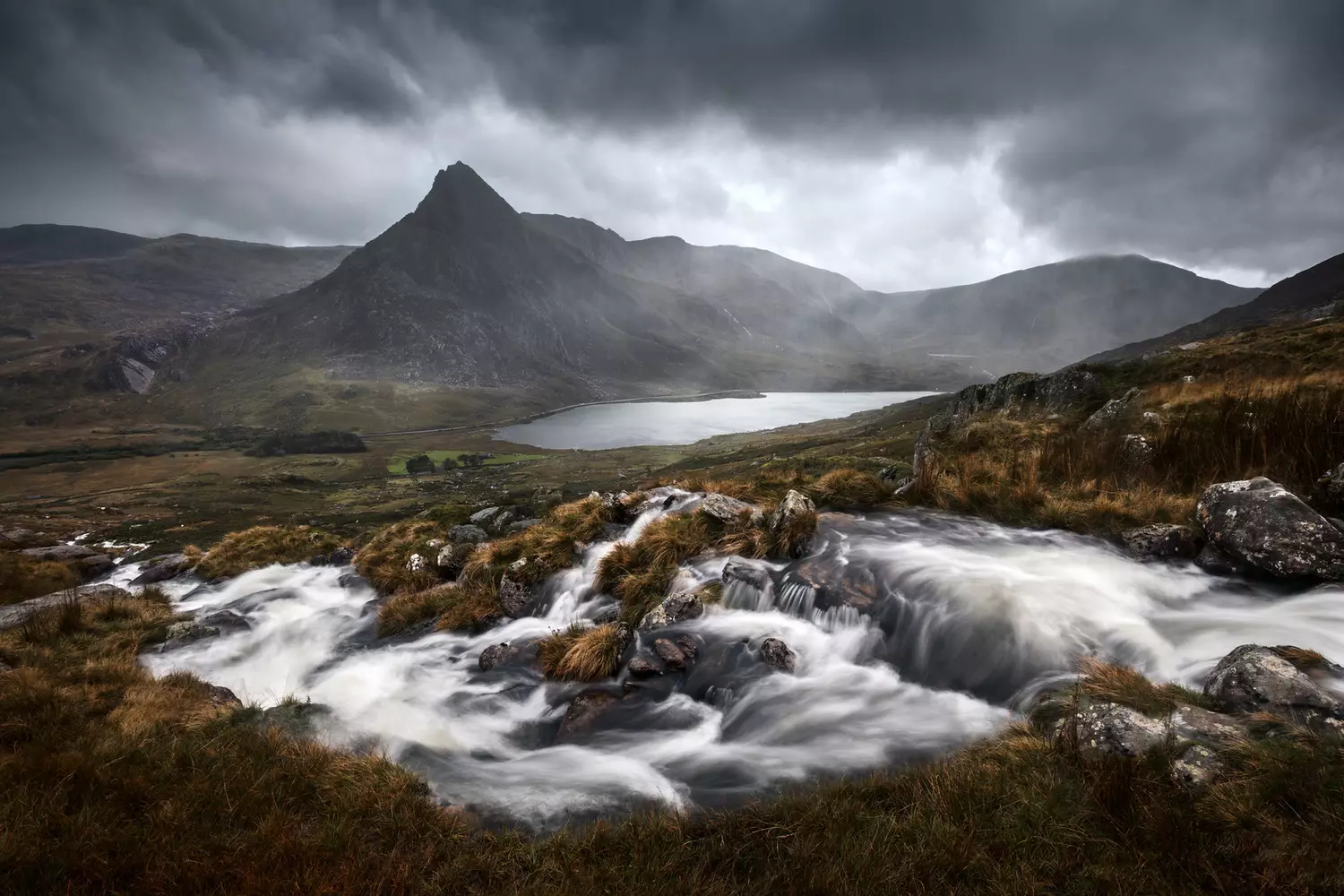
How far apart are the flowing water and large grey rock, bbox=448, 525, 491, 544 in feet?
22.8

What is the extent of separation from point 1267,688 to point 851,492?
9.41 metres

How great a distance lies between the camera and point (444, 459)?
5925 inches

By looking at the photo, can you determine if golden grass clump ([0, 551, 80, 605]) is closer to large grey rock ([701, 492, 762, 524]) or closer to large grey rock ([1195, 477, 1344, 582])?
large grey rock ([701, 492, 762, 524])

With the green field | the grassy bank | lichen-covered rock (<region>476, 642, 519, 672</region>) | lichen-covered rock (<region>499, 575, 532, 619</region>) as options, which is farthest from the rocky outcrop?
the green field

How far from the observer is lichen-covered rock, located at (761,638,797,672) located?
888cm

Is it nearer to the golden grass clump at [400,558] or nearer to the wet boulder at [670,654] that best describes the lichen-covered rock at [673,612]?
the wet boulder at [670,654]

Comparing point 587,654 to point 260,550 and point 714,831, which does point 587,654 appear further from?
point 260,550

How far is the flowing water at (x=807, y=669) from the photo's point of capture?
702 cm

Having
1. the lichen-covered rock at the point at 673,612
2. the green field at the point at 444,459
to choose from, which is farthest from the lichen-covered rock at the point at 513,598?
the green field at the point at 444,459

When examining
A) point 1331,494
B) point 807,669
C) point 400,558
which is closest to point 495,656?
point 807,669

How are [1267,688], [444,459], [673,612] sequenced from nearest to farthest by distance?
[1267,688], [673,612], [444,459]

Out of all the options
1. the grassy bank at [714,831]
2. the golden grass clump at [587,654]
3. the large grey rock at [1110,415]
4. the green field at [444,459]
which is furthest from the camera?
the green field at [444,459]

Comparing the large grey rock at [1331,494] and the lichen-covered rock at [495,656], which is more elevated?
the large grey rock at [1331,494]

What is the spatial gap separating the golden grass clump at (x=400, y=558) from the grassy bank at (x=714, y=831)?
31.9 ft
